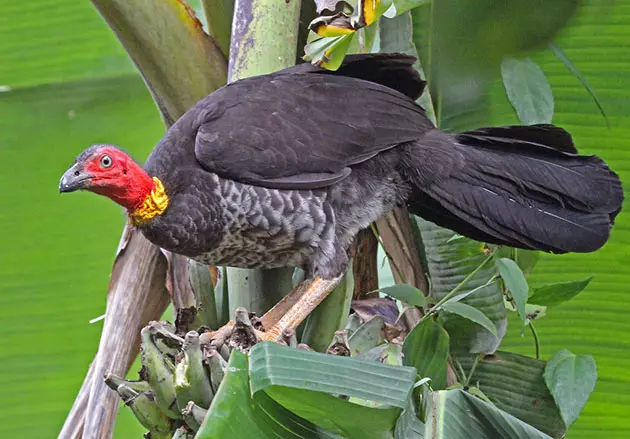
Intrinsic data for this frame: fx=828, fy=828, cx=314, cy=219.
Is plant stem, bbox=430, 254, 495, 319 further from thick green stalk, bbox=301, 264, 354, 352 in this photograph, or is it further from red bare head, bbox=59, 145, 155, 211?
red bare head, bbox=59, 145, 155, 211

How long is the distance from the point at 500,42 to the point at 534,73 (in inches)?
7.0

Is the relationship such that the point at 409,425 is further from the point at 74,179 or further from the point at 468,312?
the point at 74,179

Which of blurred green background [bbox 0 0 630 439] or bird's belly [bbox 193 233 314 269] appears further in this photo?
blurred green background [bbox 0 0 630 439]

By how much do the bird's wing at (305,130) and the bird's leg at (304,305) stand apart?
0.66 feet

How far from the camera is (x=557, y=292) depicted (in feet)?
4.89

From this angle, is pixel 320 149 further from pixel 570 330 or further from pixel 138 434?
pixel 138 434

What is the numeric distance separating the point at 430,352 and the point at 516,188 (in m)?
0.38

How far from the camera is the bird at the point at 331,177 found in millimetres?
1508

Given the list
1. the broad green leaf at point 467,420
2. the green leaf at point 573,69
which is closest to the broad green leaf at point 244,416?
the broad green leaf at point 467,420

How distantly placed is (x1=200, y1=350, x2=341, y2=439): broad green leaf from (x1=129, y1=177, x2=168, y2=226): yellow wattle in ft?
2.05

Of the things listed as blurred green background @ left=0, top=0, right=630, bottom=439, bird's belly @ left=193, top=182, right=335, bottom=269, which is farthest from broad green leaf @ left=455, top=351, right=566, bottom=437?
blurred green background @ left=0, top=0, right=630, bottom=439

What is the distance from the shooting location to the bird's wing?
1569mm

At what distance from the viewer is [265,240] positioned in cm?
161

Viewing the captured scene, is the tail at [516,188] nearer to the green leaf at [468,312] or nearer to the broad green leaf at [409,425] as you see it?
the green leaf at [468,312]
